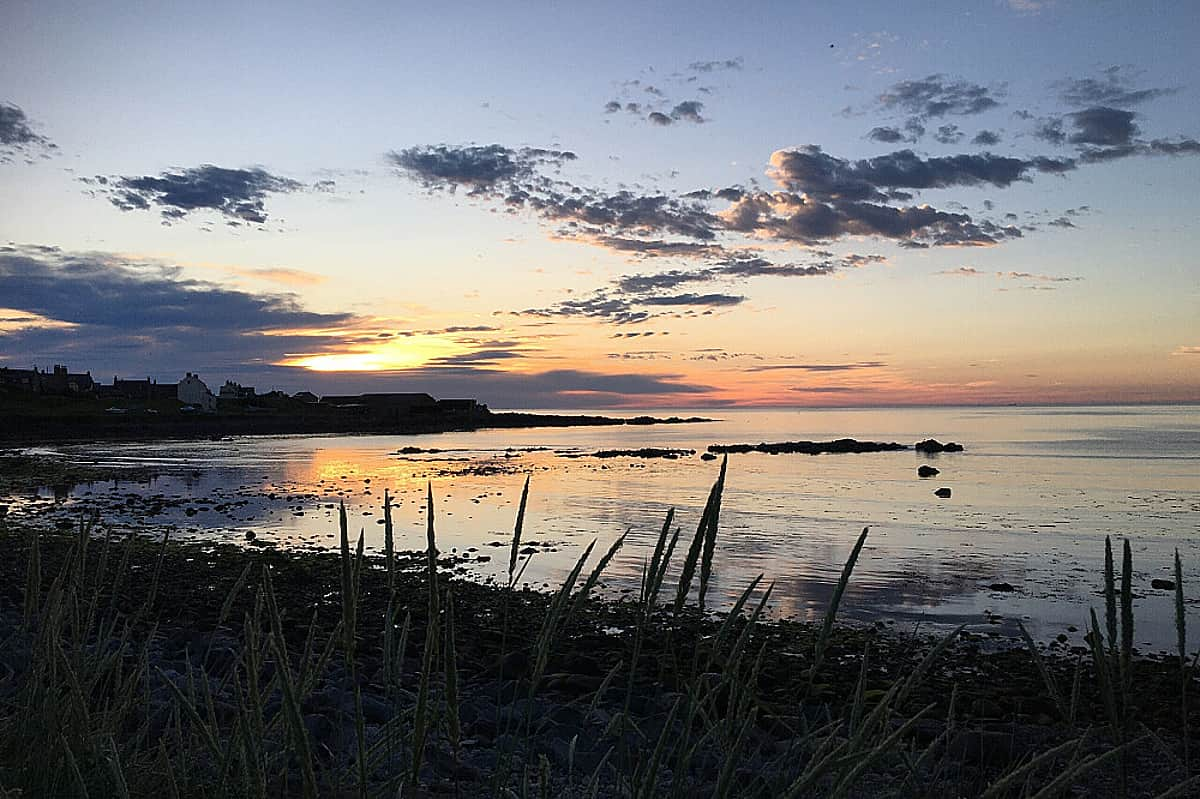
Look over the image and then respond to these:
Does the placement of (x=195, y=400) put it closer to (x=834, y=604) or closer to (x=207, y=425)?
(x=207, y=425)

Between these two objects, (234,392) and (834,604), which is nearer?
→ (834,604)

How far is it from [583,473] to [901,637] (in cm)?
2796

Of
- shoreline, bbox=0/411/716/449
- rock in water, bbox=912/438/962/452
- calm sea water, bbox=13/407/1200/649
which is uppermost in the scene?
shoreline, bbox=0/411/716/449

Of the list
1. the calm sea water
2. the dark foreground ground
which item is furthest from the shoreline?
the dark foreground ground

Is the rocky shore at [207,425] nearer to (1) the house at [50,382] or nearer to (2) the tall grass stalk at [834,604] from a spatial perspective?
(1) the house at [50,382]

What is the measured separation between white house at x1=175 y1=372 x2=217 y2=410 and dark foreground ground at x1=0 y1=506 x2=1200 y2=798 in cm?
10410

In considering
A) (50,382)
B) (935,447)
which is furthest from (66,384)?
(935,447)

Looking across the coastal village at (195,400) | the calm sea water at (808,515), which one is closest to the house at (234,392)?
the coastal village at (195,400)

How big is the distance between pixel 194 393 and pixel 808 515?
4263 inches

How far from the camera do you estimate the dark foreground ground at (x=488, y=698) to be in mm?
1970

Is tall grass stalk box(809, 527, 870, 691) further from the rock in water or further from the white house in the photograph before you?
the white house

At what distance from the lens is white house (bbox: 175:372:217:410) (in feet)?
376

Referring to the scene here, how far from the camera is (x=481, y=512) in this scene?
2530cm

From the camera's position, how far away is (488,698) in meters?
8.04
